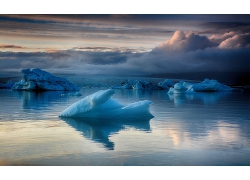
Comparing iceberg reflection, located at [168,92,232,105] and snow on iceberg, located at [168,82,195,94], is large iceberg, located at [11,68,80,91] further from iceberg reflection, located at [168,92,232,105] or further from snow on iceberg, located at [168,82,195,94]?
iceberg reflection, located at [168,92,232,105]

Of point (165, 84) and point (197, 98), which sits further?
point (165, 84)

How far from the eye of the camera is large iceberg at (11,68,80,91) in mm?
36531

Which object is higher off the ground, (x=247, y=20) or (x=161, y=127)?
(x=247, y=20)

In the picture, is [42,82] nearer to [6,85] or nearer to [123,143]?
[6,85]

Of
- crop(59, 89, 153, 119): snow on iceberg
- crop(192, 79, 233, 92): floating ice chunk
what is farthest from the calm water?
crop(192, 79, 233, 92): floating ice chunk

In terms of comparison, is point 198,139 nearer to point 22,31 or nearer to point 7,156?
point 7,156

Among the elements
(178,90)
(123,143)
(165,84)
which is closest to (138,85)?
(165,84)

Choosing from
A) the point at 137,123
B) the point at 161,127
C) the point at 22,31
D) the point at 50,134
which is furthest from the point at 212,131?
the point at 22,31

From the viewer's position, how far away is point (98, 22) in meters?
12.1

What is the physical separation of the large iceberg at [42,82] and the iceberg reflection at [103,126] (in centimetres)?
2758

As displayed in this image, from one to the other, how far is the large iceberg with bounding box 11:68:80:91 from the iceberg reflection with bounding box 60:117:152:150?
2758 cm

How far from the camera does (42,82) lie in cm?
3688

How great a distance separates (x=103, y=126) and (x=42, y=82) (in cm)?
2969
